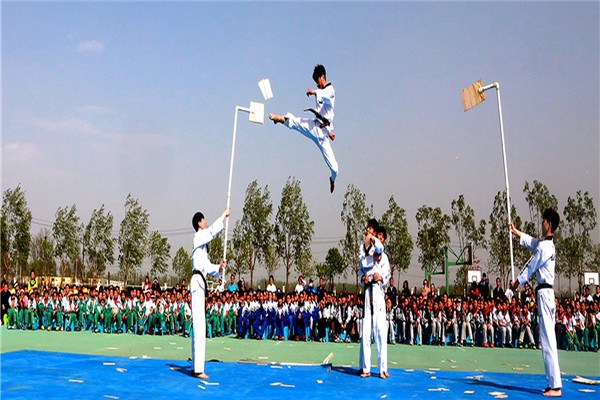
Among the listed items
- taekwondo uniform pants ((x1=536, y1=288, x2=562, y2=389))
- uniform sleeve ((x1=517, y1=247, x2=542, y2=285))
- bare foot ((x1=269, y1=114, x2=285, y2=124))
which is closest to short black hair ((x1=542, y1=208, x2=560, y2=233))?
uniform sleeve ((x1=517, y1=247, x2=542, y2=285))

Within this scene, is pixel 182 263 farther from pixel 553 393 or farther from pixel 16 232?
pixel 553 393

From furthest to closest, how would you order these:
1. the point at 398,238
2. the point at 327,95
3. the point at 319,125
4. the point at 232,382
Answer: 1. the point at 398,238
2. the point at 319,125
3. the point at 327,95
4. the point at 232,382

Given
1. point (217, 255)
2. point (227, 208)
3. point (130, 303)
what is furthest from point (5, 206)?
point (227, 208)

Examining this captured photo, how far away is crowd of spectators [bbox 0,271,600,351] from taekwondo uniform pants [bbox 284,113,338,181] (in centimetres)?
644

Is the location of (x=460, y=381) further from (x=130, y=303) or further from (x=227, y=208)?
(x=130, y=303)

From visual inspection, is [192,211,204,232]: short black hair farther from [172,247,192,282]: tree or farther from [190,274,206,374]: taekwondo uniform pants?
[172,247,192,282]: tree

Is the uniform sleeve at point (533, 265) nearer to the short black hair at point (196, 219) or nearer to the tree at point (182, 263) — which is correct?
the short black hair at point (196, 219)

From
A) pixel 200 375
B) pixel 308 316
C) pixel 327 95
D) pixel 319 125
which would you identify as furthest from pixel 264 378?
pixel 308 316

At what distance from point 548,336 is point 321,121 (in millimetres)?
4386

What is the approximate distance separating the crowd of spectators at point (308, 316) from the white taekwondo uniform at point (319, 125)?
647cm

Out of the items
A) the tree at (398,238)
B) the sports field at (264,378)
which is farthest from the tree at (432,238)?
the sports field at (264,378)

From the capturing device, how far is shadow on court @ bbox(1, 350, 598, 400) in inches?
243

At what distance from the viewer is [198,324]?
7.43m

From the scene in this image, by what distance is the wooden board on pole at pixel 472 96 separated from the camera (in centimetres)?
905
